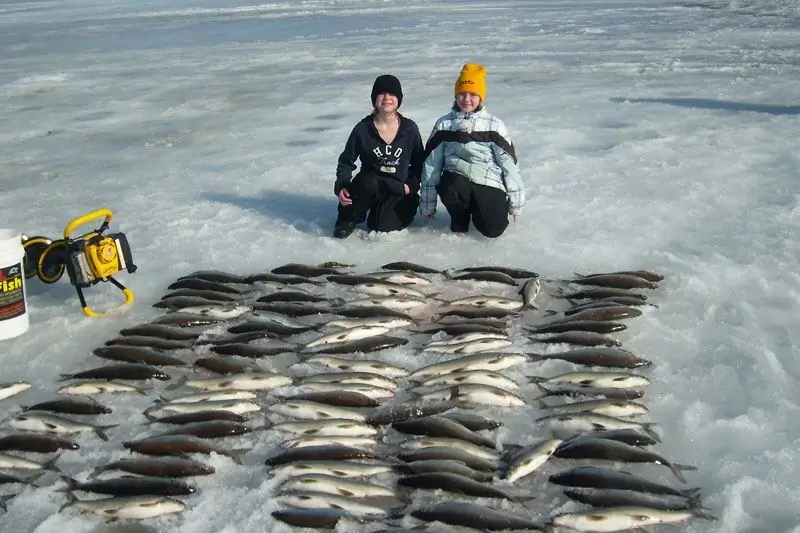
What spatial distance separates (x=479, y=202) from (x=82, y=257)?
9.76 ft

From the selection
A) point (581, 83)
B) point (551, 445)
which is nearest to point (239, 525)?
point (551, 445)

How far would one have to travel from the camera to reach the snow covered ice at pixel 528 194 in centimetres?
368

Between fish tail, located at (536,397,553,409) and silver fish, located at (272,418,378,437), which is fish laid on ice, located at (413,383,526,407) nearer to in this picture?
fish tail, located at (536,397,553,409)

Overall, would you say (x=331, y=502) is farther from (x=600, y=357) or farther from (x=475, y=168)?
(x=475, y=168)

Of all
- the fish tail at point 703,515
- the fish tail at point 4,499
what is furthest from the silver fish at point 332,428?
the fish tail at point 703,515

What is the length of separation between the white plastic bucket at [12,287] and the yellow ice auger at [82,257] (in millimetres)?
199

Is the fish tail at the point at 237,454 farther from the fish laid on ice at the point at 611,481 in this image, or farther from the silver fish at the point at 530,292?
the silver fish at the point at 530,292

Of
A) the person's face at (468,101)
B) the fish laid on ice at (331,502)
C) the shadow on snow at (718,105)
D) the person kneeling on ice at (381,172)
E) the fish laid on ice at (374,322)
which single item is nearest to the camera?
the fish laid on ice at (331,502)

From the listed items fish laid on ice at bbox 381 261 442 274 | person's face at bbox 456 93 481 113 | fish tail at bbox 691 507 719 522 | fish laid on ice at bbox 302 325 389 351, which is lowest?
fish tail at bbox 691 507 719 522

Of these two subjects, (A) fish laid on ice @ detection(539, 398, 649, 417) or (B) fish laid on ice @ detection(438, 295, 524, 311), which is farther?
(B) fish laid on ice @ detection(438, 295, 524, 311)

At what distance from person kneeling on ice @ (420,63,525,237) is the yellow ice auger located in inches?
100

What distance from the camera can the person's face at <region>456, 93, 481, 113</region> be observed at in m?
6.14

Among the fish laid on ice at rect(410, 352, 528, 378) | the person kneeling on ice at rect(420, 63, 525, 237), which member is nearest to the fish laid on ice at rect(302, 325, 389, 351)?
the fish laid on ice at rect(410, 352, 528, 378)

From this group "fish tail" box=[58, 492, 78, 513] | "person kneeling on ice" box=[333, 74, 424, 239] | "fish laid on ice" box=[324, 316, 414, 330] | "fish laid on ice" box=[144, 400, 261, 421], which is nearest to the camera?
"fish tail" box=[58, 492, 78, 513]
